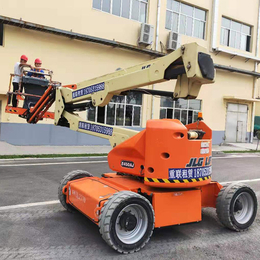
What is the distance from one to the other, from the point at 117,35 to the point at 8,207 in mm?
14293

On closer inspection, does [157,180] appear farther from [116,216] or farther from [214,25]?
[214,25]

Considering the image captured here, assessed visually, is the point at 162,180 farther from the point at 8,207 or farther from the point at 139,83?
the point at 8,207

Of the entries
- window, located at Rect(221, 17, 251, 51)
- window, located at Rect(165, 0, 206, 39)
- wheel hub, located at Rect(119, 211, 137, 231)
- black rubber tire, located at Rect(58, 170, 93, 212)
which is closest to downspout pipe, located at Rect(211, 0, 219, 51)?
window, located at Rect(165, 0, 206, 39)

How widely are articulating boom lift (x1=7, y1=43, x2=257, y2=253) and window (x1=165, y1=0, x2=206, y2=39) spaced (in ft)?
54.9

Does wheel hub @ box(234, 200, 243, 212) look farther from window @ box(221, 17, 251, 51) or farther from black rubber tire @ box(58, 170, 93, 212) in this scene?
window @ box(221, 17, 251, 51)

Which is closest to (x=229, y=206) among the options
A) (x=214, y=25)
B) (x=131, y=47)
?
(x=131, y=47)

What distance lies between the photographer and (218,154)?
1662cm

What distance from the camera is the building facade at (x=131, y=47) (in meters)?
14.8

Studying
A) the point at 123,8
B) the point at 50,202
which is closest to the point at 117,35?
the point at 123,8

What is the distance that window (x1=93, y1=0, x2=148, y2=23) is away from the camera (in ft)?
56.4

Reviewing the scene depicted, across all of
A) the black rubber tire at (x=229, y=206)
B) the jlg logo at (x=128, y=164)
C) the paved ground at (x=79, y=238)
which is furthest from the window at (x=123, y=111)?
the black rubber tire at (x=229, y=206)

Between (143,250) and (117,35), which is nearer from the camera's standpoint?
(143,250)

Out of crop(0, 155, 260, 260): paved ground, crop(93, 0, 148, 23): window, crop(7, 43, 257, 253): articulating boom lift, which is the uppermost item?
crop(93, 0, 148, 23): window

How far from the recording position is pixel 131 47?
1766 cm
